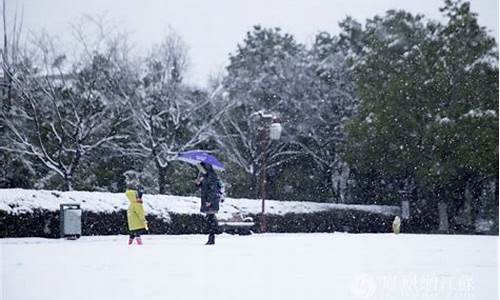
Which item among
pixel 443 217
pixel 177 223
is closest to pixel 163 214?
pixel 177 223

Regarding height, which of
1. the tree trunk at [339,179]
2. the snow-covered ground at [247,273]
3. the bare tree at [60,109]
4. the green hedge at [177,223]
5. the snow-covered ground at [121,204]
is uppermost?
the bare tree at [60,109]

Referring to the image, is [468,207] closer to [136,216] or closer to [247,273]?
[136,216]

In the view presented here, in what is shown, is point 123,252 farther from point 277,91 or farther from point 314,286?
point 277,91

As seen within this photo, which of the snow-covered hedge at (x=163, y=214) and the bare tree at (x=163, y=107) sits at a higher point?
the bare tree at (x=163, y=107)

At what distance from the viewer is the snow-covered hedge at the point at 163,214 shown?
38.8ft

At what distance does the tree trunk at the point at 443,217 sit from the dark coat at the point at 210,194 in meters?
11.2

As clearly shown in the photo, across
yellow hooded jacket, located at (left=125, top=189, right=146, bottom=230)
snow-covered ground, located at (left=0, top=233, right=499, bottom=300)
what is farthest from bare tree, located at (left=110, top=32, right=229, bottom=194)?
snow-covered ground, located at (left=0, top=233, right=499, bottom=300)

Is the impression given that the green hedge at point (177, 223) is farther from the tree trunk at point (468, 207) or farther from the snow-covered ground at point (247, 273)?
the tree trunk at point (468, 207)

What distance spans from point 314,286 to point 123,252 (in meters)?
3.61

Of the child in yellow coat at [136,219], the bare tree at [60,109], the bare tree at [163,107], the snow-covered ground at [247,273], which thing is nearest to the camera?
the snow-covered ground at [247,273]

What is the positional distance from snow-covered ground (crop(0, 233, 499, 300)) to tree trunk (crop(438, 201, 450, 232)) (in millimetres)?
10878

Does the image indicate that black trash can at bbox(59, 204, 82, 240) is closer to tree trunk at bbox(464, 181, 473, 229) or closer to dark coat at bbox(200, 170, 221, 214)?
dark coat at bbox(200, 170, 221, 214)

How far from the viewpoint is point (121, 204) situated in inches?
531

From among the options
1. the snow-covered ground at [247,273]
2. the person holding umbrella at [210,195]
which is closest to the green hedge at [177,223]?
the snow-covered ground at [247,273]
